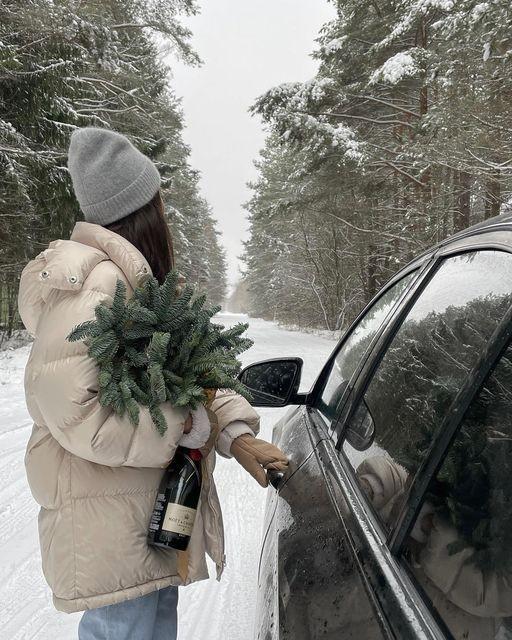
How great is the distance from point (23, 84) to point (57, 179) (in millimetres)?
1635

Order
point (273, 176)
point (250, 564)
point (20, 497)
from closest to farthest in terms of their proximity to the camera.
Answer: point (250, 564), point (20, 497), point (273, 176)

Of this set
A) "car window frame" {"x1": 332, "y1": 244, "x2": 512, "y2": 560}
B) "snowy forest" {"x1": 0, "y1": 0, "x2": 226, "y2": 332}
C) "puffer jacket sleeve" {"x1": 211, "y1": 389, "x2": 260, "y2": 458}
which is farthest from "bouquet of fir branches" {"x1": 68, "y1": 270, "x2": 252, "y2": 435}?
"snowy forest" {"x1": 0, "y1": 0, "x2": 226, "y2": 332}

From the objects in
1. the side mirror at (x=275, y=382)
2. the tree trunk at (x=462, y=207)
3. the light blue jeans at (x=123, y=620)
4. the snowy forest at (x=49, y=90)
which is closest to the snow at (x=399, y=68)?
the tree trunk at (x=462, y=207)

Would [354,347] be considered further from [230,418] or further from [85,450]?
[85,450]

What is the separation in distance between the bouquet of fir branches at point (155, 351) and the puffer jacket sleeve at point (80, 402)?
0.11 ft

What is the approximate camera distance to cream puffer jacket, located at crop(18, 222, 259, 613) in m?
1.25

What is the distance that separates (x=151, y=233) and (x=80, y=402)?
0.67 metres

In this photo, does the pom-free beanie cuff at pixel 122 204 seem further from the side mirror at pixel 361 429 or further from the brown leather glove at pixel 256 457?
the side mirror at pixel 361 429

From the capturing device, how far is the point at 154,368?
1.28 metres

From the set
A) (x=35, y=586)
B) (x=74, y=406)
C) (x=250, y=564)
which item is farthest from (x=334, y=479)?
(x=35, y=586)

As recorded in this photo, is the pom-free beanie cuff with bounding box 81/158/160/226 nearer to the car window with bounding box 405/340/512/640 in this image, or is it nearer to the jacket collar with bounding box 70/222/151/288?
the jacket collar with bounding box 70/222/151/288

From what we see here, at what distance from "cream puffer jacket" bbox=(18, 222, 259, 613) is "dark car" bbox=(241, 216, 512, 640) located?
44 cm

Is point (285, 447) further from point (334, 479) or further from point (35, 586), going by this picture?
point (35, 586)

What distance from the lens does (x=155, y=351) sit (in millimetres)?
1308
